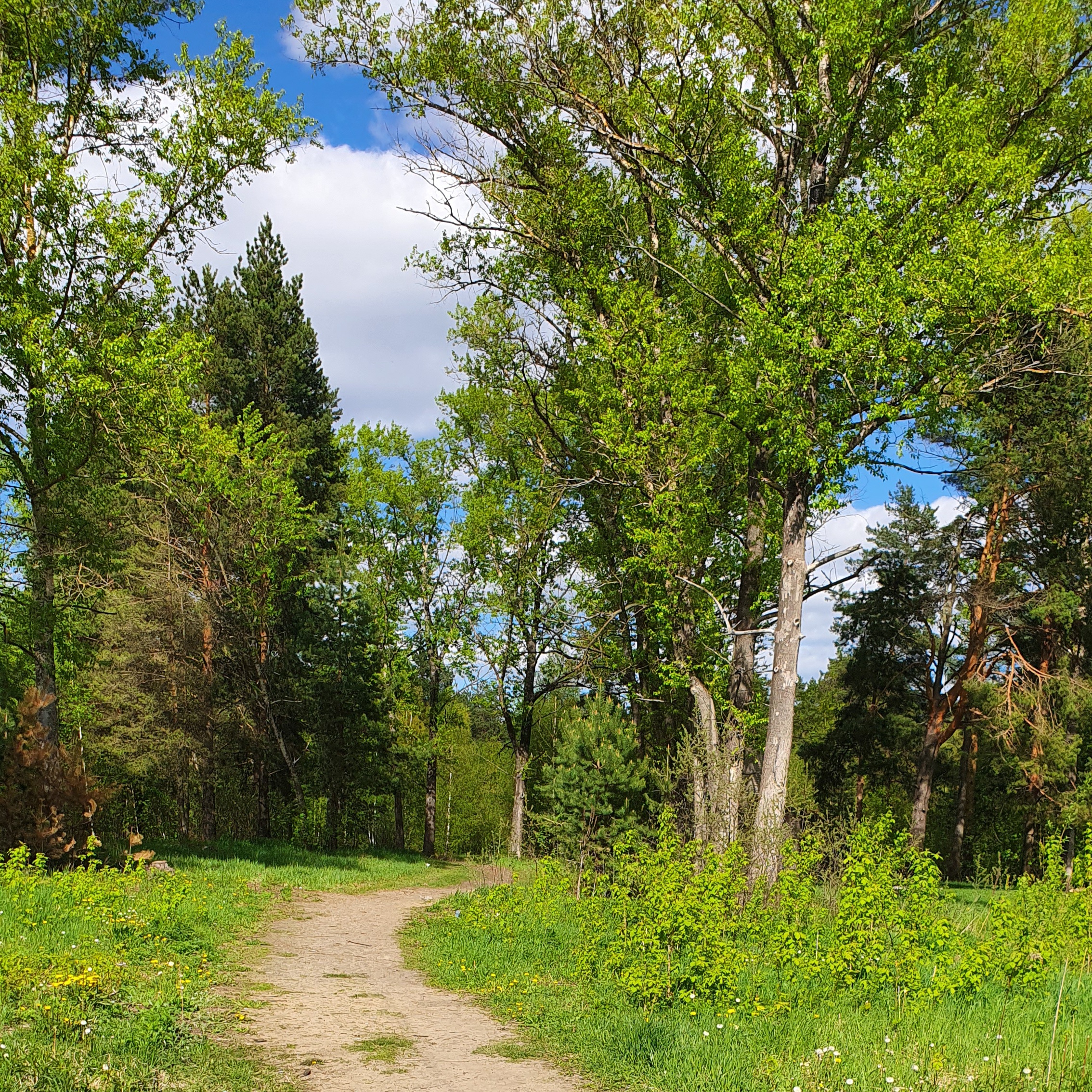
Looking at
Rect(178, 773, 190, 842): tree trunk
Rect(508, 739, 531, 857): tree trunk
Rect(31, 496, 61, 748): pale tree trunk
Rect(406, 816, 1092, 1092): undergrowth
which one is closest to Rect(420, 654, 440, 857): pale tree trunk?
Rect(508, 739, 531, 857): tree trunk

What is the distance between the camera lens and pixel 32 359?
11.8 m

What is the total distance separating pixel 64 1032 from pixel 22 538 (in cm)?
1048

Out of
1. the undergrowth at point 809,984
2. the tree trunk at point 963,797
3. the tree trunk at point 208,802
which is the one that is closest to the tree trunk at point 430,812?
the tree trunk at point 208,802

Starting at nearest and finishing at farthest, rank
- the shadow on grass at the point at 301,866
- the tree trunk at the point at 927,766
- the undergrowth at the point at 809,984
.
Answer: the undergrowth at the point at 809,984 < the shadow on grass at the point at 301,866 < the tree trunk at the point at 927,766

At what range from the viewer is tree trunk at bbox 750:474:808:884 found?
1124 cm

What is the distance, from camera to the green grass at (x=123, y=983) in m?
4.74

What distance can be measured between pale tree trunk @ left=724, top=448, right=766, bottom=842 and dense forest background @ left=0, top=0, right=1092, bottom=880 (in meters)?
0.09

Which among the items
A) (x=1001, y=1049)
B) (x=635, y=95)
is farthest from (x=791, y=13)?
(x=1001, y=1049)

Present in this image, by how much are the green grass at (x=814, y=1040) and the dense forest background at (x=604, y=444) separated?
396 centimetres

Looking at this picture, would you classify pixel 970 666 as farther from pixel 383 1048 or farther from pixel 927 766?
pixel 383 1048

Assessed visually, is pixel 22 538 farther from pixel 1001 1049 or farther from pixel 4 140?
pixel 1001 1049

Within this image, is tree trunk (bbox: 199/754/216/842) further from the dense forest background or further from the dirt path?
the dirt path

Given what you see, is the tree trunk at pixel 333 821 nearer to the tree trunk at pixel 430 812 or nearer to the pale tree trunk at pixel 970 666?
the tree trunk at pixel 430 812

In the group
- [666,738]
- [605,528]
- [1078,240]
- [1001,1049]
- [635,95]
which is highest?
[635,95]
